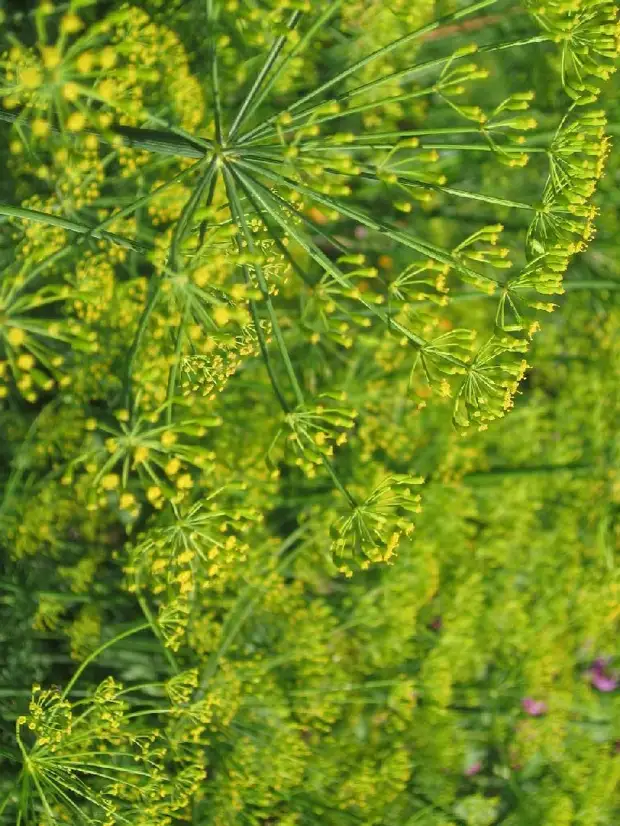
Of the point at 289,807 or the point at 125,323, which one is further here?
the point at 289,807

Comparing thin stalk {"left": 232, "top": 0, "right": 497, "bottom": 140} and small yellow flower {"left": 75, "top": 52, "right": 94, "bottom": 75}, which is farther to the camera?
thin stalk {"left": 232, "top": 0, "right": 497, "bottom": 140}

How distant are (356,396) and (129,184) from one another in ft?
5.54

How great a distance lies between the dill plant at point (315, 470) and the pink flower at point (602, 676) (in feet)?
0.14

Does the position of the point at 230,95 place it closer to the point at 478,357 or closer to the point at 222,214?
the point at 222,214

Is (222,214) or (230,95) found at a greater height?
(230,95)

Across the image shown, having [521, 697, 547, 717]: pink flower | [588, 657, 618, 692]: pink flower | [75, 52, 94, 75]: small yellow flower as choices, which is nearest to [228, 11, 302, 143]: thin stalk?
[75, 52, 94, 75]: small yellow flower

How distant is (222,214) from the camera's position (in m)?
3.21

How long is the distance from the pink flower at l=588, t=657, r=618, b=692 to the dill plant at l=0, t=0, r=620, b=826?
1.7 inches

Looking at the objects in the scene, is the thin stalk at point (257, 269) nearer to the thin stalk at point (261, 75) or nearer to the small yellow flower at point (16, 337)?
the thin stalk at point (261, 75)

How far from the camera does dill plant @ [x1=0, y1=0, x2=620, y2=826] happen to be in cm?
254

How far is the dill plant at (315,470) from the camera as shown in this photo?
254 cm

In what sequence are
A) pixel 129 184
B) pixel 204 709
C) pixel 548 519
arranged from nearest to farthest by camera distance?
1. pixel 204 709
2. pixel 129 184
3. pixel 548 519

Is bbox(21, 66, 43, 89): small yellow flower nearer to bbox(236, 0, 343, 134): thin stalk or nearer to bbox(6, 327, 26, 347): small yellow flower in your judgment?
bbox(6, 327, 26, 347): small yellow flower

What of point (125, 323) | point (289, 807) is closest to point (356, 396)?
point (125, 323)
